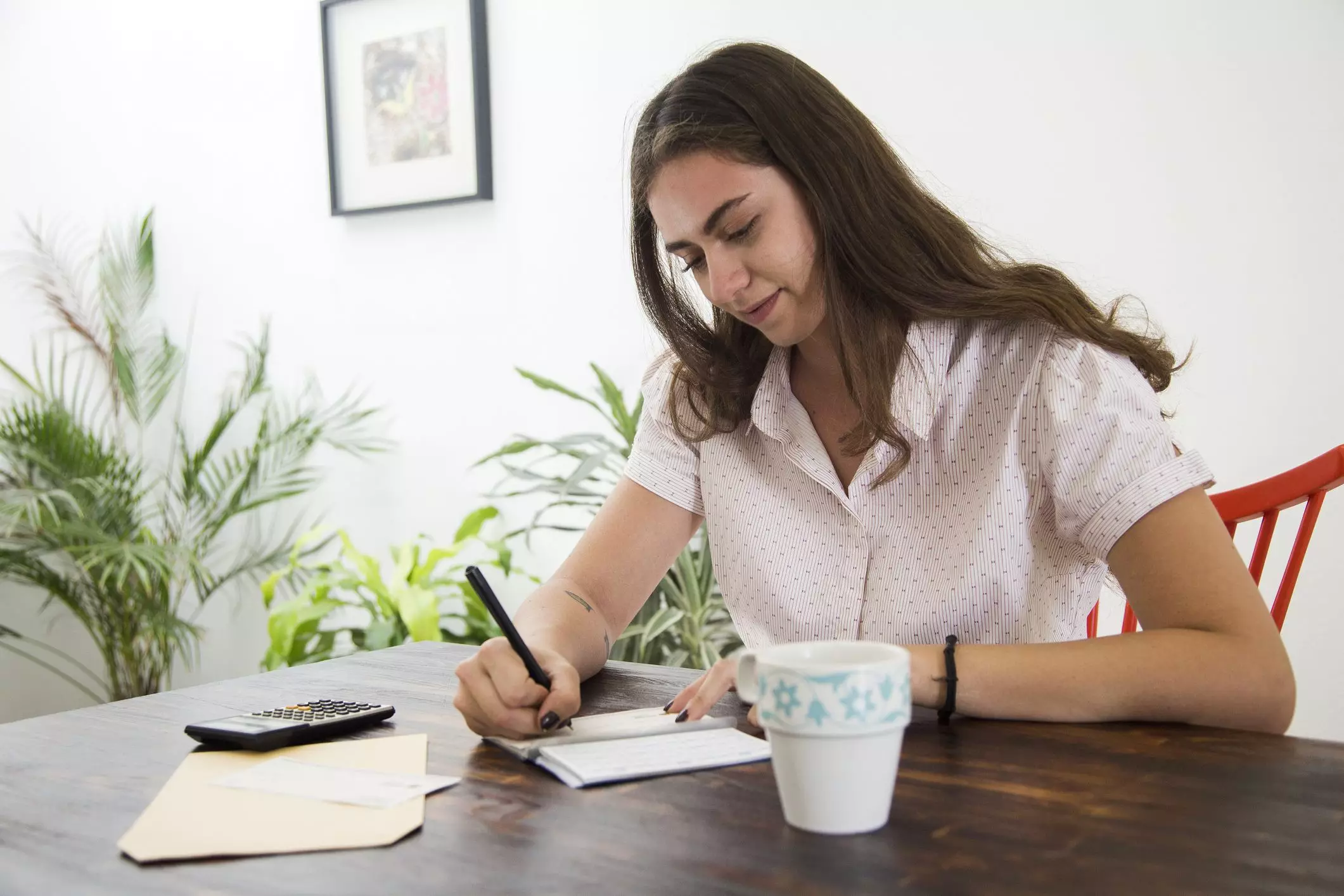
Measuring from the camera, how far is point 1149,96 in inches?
85.4

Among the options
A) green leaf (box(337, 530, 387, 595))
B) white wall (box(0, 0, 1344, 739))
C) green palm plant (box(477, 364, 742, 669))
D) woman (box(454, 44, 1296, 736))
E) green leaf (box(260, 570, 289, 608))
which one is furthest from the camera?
green leaf (box(260, 570, 289, 608))

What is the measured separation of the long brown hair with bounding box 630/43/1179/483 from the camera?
1292 millimetres

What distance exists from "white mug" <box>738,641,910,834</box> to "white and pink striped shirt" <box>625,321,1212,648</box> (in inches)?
20.9

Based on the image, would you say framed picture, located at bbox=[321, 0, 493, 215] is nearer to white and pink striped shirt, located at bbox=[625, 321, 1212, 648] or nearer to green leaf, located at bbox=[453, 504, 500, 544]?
green leaf, located at bbox=[453, 504, 500, 544]

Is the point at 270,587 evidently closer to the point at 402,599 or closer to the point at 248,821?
the point at 402,599

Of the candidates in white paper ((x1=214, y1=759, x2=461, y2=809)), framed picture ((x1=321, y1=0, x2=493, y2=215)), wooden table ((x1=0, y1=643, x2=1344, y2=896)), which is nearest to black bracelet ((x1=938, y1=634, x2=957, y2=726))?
wooden table ((x1=0, y1=643, x2=1344, y2=896))

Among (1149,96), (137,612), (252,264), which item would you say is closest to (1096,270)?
(1149,96)

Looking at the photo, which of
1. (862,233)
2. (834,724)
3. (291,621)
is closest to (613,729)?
(834,724)

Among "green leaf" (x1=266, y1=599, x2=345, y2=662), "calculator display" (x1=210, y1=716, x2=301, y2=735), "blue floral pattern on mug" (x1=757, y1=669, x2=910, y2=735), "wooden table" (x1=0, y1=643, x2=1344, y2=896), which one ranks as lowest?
"green leaf" (x1=266, y1=599, x2=345, y2=662)

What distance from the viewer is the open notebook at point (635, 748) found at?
0.86 meters

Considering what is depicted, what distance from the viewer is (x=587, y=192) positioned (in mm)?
2854

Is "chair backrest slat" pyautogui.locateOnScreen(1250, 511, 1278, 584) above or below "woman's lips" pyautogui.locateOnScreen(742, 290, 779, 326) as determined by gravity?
below

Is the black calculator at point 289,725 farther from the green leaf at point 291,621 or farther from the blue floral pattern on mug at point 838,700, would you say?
the green leaf at point 291,621

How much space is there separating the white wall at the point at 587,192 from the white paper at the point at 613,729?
1.51 meters
